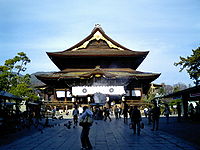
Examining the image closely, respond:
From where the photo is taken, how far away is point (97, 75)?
36719 mm

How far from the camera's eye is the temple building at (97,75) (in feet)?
122

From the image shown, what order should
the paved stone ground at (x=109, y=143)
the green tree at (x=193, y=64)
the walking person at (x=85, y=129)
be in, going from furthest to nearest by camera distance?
1. the green tree at (x=193, y=64)
2. the paved stone ground at (x=109, y=143)
3. the walking person at (x=85, y=129)

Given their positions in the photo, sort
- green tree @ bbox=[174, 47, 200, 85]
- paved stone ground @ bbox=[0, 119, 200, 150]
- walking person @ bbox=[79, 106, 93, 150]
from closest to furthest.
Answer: walking person @ bbox=[79, 106, 93, 150]
paved stone ground @ bbox=[0, 119, 200, 150]
green tree @ bbox=[174, 47, 200, 85]

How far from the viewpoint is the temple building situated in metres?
37.1

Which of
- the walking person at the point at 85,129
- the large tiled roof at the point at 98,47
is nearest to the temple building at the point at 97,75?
the large tiled roof at the point at 98,47

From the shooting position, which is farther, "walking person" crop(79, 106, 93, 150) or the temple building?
the temple building

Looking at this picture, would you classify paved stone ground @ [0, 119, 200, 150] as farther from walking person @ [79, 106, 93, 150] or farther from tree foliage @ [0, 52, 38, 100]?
tree foliage @ [0, 52, 38, 100]

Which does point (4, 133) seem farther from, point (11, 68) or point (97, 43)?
point (97, 43)

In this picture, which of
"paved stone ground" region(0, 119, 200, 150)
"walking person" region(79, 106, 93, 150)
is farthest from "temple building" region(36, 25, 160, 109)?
"walking person" region(79, 106, 93, 150)

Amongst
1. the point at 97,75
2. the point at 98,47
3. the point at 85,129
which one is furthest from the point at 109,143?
the point at 98,47

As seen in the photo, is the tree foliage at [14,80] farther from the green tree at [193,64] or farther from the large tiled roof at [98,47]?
the green tree at [193,64]

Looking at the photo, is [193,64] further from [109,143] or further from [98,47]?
[109,143]

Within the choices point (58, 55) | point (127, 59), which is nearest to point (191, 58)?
point (127, 59)

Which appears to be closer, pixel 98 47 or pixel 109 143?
pixel 109 143
